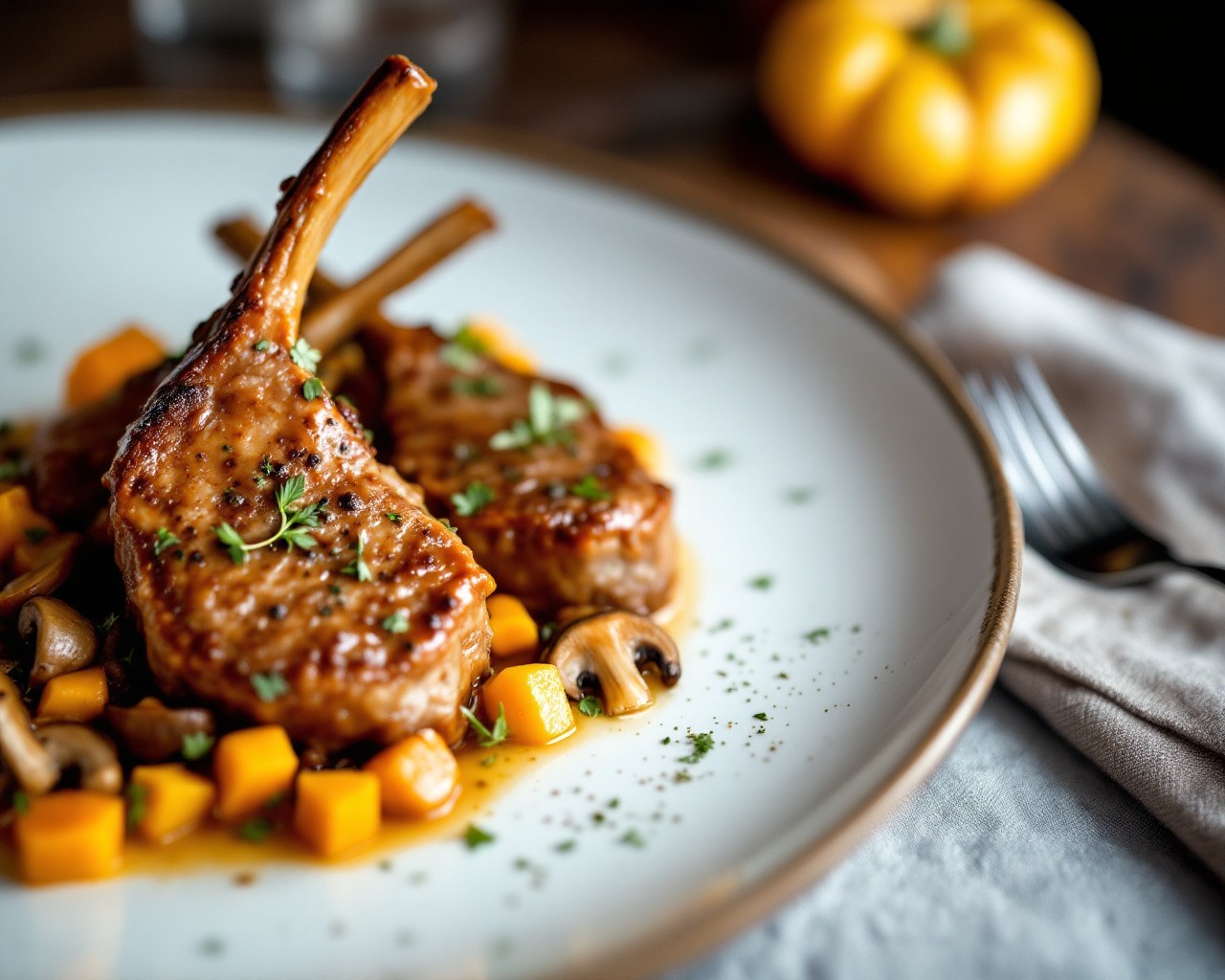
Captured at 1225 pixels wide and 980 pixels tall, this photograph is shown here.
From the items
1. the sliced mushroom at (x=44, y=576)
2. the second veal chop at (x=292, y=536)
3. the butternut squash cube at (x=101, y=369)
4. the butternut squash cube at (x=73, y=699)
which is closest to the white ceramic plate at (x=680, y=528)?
the butternut squash cube at (x=101, y=369)

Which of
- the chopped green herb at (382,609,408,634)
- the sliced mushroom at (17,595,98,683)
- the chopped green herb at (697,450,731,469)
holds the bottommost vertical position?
the chopped green herb at (697,450,731,469)

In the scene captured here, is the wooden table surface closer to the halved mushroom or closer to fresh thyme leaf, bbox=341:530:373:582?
the halved mushroom

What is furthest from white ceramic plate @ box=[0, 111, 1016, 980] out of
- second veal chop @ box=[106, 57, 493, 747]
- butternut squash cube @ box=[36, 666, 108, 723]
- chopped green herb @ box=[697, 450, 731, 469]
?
butternut squash cube @ box=[36, 666, 108, 723]

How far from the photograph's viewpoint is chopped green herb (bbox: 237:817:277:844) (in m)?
2.68

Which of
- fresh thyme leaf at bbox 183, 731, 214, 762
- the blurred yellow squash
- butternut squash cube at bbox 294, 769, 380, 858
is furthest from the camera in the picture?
the blurred yellow squash

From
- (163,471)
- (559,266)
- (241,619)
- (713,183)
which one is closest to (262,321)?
(163,471)

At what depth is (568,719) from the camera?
3014 mm

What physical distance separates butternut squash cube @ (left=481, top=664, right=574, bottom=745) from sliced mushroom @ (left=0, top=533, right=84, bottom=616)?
1.11m

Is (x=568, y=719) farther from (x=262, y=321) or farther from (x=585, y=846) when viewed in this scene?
(x=262, y=321)

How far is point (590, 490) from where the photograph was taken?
3.40 m

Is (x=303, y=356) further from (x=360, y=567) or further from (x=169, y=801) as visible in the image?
(x=169, y=801)

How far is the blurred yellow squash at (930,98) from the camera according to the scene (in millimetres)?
5414

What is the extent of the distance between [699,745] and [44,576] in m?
1.65

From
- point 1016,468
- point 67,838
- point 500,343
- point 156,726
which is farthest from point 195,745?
point 1016,468
